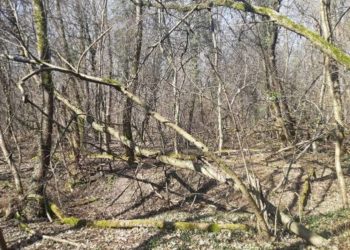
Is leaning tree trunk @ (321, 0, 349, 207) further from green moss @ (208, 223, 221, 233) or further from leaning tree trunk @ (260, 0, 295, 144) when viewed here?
leaning tree trunk @ (260, 0, 295, 144)

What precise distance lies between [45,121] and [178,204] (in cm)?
452

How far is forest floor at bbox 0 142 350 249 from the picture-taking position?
8.78m

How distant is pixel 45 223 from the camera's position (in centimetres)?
1077

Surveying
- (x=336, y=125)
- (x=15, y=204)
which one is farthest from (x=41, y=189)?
(x=336, y=125)

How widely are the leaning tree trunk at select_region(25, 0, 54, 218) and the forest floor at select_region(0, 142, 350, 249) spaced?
416 mm

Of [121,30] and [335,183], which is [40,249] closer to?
[335,183]

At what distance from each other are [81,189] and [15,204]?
3.37 metres

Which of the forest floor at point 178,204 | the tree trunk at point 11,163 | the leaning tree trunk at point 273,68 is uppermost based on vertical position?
the leaning tree trunk at point 273,68

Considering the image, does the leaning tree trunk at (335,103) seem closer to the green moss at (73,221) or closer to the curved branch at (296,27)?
the curved branch at (296,27)

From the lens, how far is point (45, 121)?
11.4 meters

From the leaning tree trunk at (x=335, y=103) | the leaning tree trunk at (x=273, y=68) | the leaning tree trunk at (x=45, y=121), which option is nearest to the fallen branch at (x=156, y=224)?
the leaning tree trunk at (x=45, y=121)

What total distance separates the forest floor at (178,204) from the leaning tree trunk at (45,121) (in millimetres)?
416

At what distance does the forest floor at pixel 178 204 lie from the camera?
878 centimetres

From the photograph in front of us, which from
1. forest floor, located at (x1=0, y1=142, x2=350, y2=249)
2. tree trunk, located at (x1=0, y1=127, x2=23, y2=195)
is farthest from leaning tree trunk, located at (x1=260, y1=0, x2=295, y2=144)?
tree trunk, located at (x1=0, y1=127, x2=23, y2=195)
